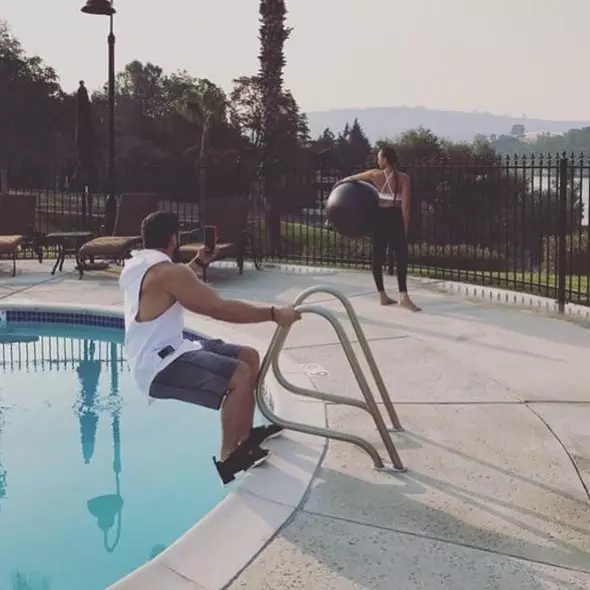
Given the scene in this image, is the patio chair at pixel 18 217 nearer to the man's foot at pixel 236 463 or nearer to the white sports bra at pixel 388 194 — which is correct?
the white sports bra at pixel 388 194

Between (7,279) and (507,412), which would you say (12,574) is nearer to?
(507,412)

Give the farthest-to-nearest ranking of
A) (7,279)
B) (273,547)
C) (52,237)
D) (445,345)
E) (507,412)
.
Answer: (52,237)
(7,279)
(445,345)
(507,412)
(273,547)

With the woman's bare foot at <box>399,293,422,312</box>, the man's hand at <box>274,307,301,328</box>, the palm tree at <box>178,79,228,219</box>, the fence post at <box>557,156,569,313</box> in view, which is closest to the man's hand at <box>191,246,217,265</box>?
the man's hand at <box>274,307,301,328</box>

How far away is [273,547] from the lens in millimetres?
3541

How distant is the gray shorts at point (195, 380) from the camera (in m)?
4.14

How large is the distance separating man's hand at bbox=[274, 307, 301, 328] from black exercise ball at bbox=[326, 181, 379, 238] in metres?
2.13

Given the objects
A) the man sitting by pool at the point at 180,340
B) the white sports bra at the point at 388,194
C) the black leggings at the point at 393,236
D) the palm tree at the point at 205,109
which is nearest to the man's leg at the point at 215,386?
the man sitting by pool at the point at 180,340

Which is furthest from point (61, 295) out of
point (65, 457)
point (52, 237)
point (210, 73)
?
point (210, 73)

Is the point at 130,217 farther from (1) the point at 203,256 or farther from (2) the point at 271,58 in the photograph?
(2) the point at 271,58

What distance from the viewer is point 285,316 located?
412 cm

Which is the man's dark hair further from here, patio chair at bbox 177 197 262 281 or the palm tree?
the palm tree

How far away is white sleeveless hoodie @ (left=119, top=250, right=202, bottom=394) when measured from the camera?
4.12 meters

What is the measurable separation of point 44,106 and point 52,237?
28580mm

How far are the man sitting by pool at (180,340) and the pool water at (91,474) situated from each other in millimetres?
658
